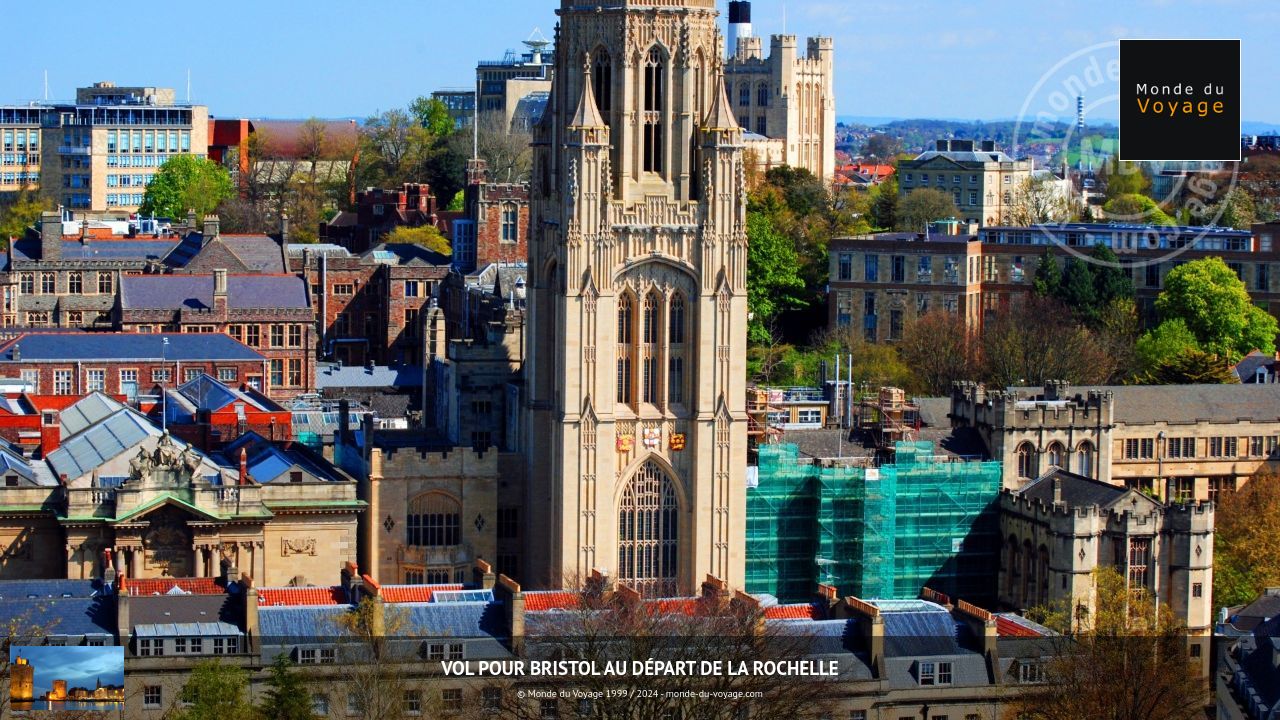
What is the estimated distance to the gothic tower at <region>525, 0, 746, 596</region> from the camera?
99.5m

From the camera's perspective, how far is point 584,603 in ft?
283

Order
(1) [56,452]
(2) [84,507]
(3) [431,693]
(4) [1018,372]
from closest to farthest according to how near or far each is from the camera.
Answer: (3) [431,693] → (2) [84,507] → (1) [56,452] → (4) [1018,372]

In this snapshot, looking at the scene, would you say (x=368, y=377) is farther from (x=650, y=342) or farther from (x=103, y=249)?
(x=650, y=342)

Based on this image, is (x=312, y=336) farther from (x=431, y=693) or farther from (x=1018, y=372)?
(x=431, y=693)

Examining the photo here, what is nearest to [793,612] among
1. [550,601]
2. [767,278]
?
[550,601]

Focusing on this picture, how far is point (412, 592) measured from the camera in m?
90.8

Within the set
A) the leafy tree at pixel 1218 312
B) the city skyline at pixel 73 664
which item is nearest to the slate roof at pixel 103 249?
the leafy tree at pixel 1218 312

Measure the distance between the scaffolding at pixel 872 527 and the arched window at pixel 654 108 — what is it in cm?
1237

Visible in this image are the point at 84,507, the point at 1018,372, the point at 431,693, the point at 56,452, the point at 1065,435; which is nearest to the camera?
the point at 431,693

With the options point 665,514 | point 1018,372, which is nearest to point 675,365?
point 665,514

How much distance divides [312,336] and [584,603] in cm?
6730

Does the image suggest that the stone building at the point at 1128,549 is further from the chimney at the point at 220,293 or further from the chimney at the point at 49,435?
the chimney at the point at 220,293

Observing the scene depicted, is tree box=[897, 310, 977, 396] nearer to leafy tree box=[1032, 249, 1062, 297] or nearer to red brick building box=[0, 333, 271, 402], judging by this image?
leafy tree box=[1032, 249, 1062, 297]

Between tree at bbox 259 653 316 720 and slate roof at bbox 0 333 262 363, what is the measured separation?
6134cm
